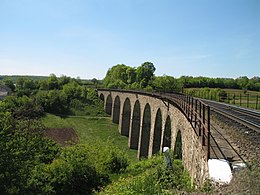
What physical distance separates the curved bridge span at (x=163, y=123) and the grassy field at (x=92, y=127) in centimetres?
163

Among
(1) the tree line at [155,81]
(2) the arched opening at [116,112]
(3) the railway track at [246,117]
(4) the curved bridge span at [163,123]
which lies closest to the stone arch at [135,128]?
(4) the curved bridge span at [163,123]

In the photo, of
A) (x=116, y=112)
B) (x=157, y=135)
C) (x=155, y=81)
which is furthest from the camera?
(x=155, y=81)

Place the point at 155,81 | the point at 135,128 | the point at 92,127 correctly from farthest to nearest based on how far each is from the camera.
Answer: the point at 155,81, the point at 92,127, the point at 135,128

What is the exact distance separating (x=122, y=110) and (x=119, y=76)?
43.4 meters

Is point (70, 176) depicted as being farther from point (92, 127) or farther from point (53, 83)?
point (53, 83)

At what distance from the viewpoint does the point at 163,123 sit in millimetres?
21031

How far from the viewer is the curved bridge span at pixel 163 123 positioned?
9.27 meters

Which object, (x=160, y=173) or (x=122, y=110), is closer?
(x=160, y=173)

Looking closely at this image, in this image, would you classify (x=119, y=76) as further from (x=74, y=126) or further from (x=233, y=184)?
(x=233, y=184)

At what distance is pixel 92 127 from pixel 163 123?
2597cm

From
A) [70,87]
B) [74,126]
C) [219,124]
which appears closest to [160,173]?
[219,124]

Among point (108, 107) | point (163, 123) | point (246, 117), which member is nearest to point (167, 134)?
point (163, 123)

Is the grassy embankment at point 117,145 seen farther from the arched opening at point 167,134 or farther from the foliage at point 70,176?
the arched opening at point 167,134

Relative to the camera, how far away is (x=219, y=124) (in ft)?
35.6
